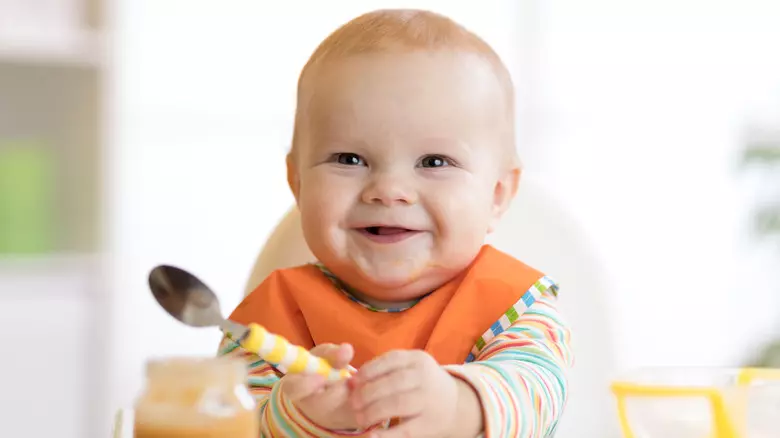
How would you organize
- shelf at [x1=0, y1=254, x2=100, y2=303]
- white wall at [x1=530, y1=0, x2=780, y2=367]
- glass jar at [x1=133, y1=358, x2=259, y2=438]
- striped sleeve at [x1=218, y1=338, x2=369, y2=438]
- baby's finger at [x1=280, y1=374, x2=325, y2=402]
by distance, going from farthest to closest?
white wall at [x1=530, y1=0, x2=780, y2=367], shelf at [x1=0, y1=254, x2=100, y2=303], striped sleeve at [x1=218, y1=338, x2=369, y2=438], baby's finger at [x1=280, y1=374, x2=325, y2=402], glass jar at [x1=133, y1=358, x2=259, y2=438]

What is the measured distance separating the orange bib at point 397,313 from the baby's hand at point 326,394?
0.23 m

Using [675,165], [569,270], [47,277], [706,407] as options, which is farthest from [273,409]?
[675,165]

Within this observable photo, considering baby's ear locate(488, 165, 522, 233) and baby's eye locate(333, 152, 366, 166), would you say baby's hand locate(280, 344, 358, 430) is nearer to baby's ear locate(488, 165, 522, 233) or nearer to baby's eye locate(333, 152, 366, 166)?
baby's eye locate(333, 152, 366, 166)

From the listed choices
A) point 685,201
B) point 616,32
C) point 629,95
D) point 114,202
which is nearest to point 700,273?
point 685,201

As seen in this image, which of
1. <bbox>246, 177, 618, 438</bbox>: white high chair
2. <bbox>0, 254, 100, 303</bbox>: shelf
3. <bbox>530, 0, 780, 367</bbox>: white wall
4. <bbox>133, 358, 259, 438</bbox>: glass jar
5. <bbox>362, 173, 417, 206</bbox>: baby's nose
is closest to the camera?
<bbox>133, 358, 259, 438</bbox>: glass jar

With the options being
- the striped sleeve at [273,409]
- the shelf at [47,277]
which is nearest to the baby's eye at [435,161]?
the striped sleeve at [273,409]

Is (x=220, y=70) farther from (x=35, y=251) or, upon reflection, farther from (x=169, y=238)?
(x=35, y=251)

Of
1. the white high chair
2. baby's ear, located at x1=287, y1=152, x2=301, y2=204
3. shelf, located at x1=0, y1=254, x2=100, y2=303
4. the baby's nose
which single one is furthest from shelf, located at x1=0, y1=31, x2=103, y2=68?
the baby's nose

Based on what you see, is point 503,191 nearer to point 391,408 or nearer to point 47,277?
point 391,408

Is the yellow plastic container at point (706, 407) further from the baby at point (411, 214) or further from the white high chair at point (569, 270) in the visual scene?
the white high chair at point (569, 270)

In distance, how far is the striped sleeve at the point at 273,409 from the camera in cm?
92

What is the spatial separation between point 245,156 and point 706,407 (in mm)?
2657

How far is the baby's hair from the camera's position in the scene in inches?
43.2

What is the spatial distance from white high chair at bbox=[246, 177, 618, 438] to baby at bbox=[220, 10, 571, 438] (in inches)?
11.1
